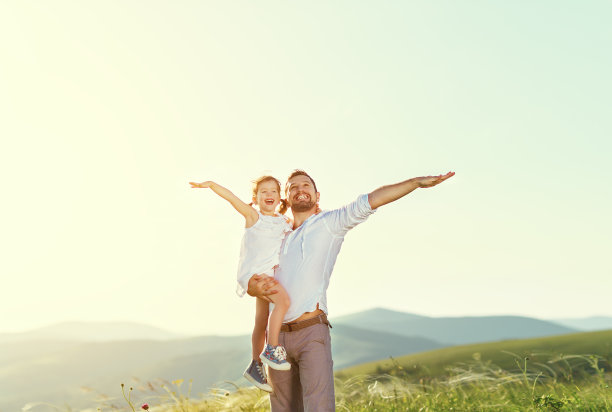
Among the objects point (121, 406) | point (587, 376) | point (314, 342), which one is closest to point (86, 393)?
point (121, 406)

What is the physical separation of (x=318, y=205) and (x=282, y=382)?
5.69ft

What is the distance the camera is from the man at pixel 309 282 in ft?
19.1

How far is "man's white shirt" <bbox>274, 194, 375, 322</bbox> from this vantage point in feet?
19.5

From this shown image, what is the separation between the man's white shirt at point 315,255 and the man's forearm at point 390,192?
0.21 feet

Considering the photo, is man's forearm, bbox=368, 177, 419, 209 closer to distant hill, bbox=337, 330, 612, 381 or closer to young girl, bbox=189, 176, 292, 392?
young girl, bbox=189, 176, 292, 392

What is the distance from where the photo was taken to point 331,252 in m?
6.12

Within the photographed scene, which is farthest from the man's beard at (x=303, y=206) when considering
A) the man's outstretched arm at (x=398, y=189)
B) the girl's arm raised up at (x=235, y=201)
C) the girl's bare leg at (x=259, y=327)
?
the girl's bare leg at (x=259, y=327)

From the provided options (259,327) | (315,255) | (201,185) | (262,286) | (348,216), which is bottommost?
(259,327)

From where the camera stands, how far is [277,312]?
234 inches

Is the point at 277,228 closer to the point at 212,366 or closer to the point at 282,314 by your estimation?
the point at 282,314

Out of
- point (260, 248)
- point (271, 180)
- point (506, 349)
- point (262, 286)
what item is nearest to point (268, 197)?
point (271, 180)

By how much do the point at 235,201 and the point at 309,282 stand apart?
3.59 feet

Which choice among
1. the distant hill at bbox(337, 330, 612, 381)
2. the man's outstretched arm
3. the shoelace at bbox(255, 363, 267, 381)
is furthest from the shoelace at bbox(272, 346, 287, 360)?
the distant hill at bbox(337, 330, 612, 381)

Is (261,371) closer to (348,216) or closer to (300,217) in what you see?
(300,217)
